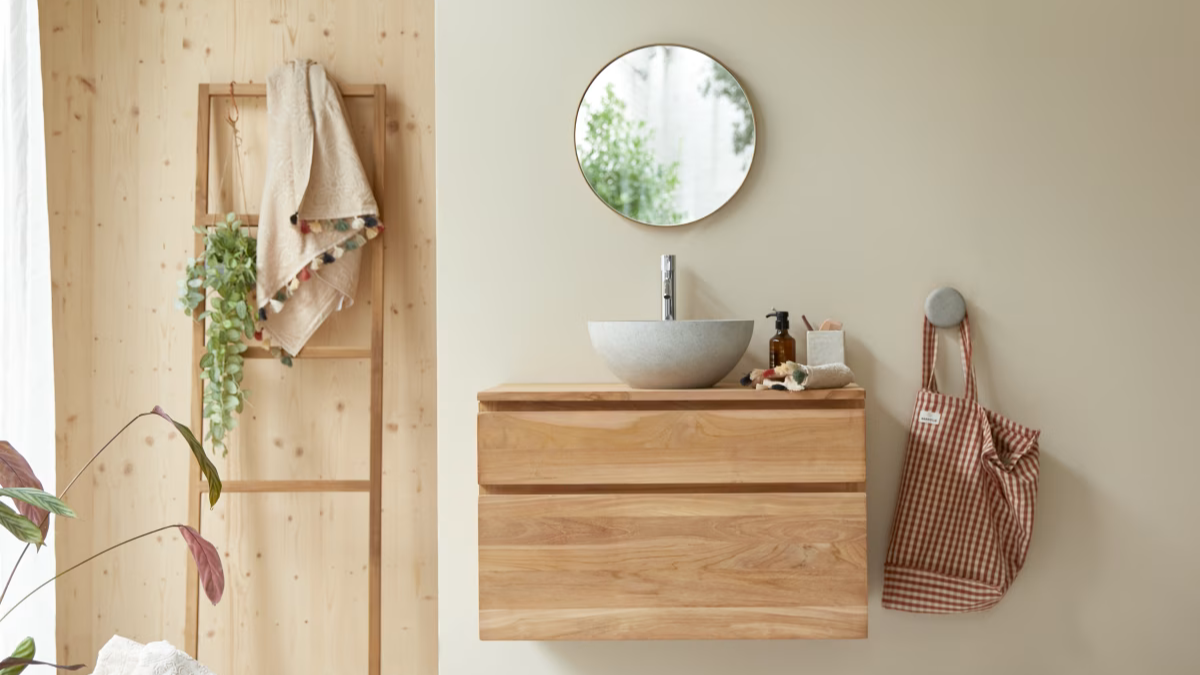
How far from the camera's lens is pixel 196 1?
229cm

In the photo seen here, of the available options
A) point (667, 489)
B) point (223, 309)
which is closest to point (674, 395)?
point (667, 489)

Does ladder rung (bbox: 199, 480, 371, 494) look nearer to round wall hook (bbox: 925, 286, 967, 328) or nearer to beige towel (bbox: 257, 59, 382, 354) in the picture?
beige towel (bbox: 257, 59, 382, 354)

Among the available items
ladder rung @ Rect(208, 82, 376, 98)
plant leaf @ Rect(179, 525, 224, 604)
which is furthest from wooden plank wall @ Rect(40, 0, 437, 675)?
plant leaf @ Rect(179, 525, 224, 604)

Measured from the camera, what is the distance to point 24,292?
1774 millimetres

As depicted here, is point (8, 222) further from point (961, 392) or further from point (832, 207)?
point (961, 392)

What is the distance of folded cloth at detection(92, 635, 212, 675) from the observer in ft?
3.98

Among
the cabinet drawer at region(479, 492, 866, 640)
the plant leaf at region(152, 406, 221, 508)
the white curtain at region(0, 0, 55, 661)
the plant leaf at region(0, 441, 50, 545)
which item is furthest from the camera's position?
the white curtain at region(0, 0, 55, 661)

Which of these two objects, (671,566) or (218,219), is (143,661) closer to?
(671,566)

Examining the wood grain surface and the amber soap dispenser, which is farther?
the amber soap dispenser

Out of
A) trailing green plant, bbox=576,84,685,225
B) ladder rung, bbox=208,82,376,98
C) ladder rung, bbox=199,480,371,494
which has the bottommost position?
ladder rung, bbox=199,480,371,494

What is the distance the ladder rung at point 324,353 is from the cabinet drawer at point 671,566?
0.74 metres

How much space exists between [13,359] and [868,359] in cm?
181

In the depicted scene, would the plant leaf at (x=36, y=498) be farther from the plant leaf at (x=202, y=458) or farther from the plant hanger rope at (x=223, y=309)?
the plant hanger rope at (x=223, y=309)

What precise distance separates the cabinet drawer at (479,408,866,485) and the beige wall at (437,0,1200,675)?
28 centimetres
